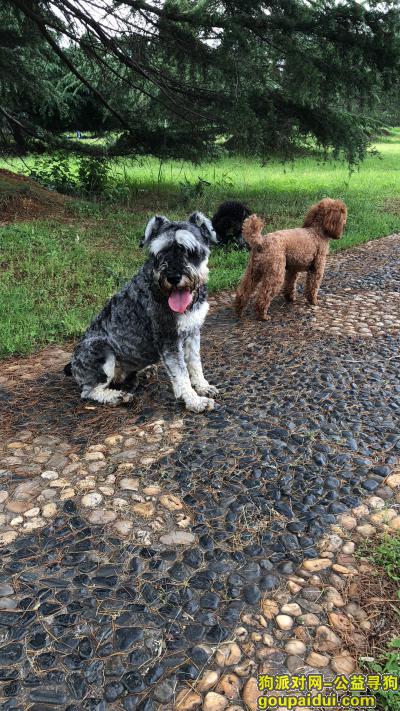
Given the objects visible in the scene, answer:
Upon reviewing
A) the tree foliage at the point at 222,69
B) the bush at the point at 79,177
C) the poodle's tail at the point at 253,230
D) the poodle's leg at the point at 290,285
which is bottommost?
the poodle's leg at the point at 290,285

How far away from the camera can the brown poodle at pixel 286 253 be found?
589 cm

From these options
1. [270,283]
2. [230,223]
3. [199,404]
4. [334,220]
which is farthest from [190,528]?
[230,223]

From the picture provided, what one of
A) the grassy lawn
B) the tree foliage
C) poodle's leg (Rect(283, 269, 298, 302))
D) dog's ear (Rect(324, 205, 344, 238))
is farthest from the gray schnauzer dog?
the tree foliage

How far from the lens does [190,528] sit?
3066mm

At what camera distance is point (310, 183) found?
57.3ft

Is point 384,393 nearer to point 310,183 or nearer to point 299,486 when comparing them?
point 299,486

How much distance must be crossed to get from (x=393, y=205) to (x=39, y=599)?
13522 mm

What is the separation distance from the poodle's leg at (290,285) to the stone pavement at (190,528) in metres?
1.64

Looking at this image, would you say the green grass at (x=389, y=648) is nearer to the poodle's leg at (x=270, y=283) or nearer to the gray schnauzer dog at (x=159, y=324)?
the gray schnauzer dog at (x=159, y=324)

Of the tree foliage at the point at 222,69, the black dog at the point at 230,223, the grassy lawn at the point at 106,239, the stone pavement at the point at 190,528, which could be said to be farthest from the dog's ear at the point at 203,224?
the tree foliage at the point at 222,69

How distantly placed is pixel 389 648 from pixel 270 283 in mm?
4197

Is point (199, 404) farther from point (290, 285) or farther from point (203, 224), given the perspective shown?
point (290, 285)

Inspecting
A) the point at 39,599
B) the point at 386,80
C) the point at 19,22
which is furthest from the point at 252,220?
the point at 19,22

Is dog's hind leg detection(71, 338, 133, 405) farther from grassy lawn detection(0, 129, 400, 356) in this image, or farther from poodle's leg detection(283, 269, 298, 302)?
poodle's leg detection(283, 269, 298, 302)
